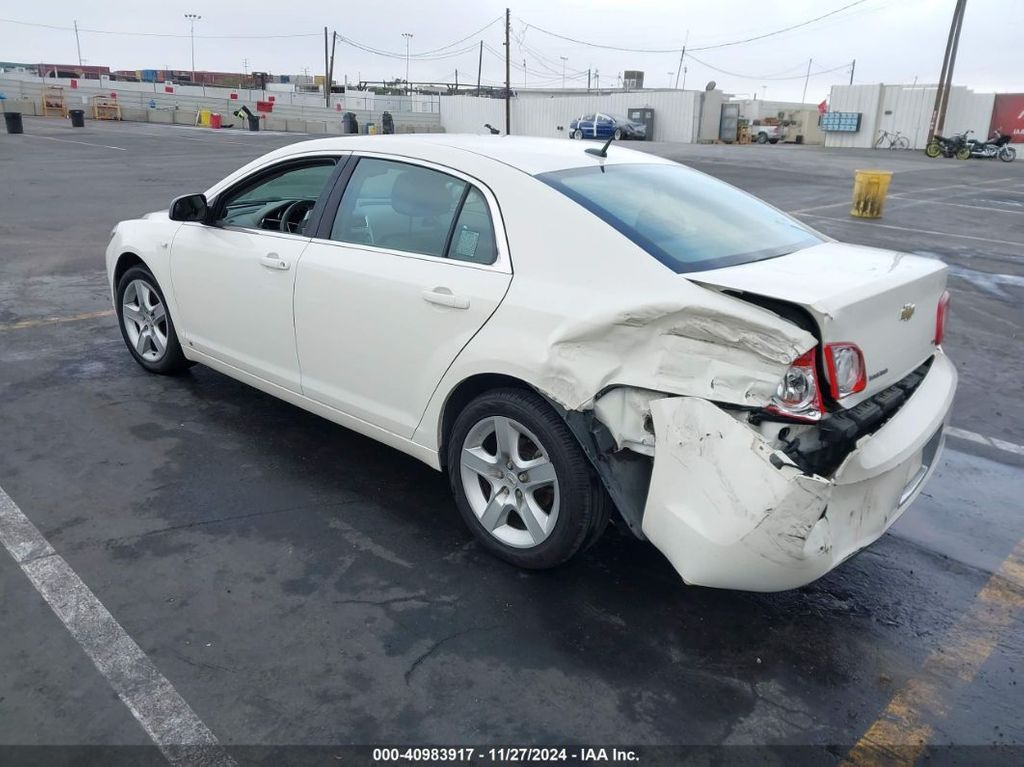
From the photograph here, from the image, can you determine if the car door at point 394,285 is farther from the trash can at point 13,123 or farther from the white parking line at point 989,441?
the trash can at point 13,123

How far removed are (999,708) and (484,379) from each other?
2.11 metres

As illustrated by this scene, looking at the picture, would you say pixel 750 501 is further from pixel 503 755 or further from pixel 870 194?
pixel 870 194

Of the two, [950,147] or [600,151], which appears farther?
[950,147]

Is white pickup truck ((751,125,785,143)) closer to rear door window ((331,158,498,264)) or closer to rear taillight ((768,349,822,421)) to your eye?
rear door window ((331,158,498,264))

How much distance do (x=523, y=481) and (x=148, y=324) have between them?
3.29 meters

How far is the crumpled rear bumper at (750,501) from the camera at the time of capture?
98.1 inches

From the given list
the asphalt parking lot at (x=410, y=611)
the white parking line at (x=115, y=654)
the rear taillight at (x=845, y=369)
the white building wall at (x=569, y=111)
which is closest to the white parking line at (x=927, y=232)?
the asphalt parking lot at (x=410, y=611)

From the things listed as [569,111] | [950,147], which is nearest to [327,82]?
[569,111]

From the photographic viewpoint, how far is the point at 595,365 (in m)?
2.86

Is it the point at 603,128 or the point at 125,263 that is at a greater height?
the point at 603,128

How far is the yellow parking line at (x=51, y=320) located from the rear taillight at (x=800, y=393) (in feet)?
20.1

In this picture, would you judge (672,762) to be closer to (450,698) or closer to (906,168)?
(450,698)

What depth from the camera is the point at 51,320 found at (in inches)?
264

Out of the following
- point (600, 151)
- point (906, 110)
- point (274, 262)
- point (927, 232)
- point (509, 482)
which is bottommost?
point (927, 232)
